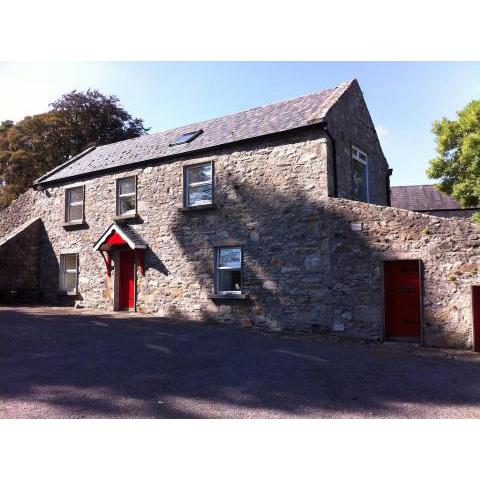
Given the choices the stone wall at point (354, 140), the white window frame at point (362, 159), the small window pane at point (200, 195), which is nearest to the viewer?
the stone wall at point (354, 140)

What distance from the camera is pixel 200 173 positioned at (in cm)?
1352

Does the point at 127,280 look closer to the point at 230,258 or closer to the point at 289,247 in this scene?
the point at 230,258

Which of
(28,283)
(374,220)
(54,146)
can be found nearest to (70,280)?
(28,283)

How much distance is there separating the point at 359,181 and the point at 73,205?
37.8ft

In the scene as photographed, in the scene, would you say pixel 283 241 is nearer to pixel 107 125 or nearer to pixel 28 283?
pixel 28 283

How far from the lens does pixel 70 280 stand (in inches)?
662

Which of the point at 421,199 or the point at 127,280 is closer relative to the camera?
the point at 127,280

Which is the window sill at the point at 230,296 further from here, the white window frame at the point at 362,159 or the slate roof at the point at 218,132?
the white window frame at the point at 362,159

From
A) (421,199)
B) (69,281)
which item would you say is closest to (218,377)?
(69,281)

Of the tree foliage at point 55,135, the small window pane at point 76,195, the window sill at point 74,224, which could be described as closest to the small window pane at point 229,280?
the window sill at point 74,224

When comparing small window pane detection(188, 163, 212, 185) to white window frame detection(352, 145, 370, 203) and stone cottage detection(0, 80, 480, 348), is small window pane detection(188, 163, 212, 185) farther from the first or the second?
white window frame detection(352, 145, 370, 203)

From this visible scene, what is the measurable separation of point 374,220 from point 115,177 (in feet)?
32.4

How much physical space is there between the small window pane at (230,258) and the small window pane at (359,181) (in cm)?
426

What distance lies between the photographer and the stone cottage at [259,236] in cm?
977
